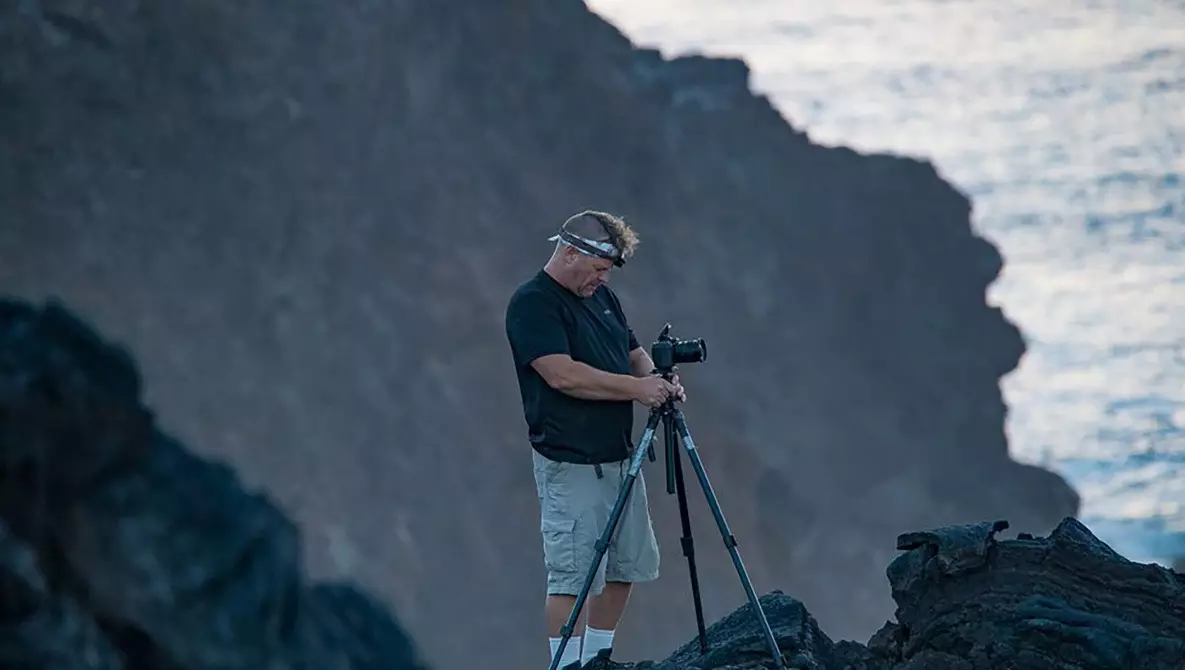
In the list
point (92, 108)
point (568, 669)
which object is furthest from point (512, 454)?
point (568, 669)

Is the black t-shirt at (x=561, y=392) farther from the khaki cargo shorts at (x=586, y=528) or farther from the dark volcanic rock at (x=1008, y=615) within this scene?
the dark volcanic rock at (x=1008, y=615)

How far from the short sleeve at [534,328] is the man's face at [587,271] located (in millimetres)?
148

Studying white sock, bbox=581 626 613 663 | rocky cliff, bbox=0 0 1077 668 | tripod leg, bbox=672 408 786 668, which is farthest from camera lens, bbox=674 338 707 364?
rocky cliff, bbox=0 0 1077 668

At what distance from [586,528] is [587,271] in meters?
1.04

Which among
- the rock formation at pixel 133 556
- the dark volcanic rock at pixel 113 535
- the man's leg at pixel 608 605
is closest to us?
the dark volcanic rock at pixel 113 535

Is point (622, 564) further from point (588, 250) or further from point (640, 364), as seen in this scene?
point (588, 250)

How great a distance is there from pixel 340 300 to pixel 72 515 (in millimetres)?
42091

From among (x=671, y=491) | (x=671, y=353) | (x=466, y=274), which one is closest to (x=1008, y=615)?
(x=671, y=491)

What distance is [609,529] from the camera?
8430 millimetres

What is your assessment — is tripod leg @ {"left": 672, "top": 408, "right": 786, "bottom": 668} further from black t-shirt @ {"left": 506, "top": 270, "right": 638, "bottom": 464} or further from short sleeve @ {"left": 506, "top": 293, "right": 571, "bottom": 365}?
short sleeve @ {"left": 506, "top": 293, "right": 571, "bottom": 365}

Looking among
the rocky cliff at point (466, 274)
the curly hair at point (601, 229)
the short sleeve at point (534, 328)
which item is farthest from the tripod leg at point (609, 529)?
the rocky cliff at point (466, 274)

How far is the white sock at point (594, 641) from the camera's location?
9008 mm

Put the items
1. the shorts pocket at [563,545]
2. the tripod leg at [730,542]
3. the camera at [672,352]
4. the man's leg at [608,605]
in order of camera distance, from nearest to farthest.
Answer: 1. the tripod leg at [730,542]
2. the camera at [672,352]
3. the shorts pocket at [563,545]
4. the man's leg at [608,605]

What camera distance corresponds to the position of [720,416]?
50625mm
